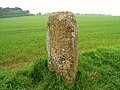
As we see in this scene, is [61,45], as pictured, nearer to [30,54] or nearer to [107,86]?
[107,86]

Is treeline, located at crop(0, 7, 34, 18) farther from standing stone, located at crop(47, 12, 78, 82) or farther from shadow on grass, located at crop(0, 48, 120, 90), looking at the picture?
standing stone, located at crop(47, 12, 78, 82)

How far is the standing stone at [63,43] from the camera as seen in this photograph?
22.6 ft

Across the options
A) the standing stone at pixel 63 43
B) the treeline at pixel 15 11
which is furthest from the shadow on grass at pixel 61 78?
the treeline at pixel 15 11

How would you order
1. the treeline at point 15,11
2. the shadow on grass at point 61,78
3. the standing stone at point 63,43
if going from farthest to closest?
the treeline at point 15,11 < the shadow on grass at point 61,78 < the standing stone at point 63,43

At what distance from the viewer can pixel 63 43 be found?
691 cm

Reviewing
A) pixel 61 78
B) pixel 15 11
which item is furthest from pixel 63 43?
pixel 15 11

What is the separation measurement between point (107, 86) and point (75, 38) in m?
1.66

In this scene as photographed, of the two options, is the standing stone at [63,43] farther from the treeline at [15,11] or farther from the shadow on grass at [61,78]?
the treeline at [15,11]

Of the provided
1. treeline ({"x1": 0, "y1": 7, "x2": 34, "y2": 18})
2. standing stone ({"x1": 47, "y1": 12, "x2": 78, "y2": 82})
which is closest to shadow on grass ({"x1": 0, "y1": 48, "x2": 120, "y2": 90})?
standing stone ({"x1": 47, "y1": 12, "x2": 78, "y2": 82})

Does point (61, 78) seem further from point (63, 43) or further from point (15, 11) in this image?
point (15, 11)

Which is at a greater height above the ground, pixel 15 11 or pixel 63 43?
pixel 63 43

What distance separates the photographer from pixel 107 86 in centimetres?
737

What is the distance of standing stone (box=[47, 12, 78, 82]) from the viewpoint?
6891 mm

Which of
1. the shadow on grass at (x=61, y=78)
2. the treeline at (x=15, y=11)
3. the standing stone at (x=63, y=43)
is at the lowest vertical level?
the treeline at (x=15, y=11)
